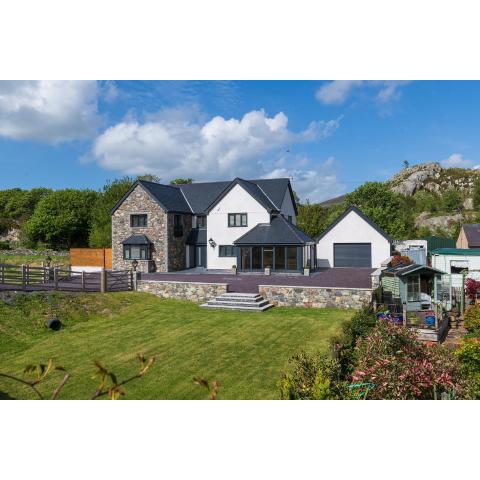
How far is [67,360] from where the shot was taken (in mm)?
12109

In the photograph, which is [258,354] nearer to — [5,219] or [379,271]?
[379,271]

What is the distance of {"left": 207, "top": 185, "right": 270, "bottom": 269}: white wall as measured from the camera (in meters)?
30.8

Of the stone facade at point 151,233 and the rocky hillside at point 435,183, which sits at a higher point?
the rocky hillside at point 435,183

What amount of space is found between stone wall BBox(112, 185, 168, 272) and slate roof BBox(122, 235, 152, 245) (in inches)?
16.2

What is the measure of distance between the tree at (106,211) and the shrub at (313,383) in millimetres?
36039

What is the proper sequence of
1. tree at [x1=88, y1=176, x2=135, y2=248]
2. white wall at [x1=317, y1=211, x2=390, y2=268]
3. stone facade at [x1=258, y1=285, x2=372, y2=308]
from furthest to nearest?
tree at [x1=88, y1=176, x2=135, y2=248] < white wall at [x1=317, y1=211, x2=390, y2=268] < stone facade at [x1=258, y1=285, x2=372, y2=308]

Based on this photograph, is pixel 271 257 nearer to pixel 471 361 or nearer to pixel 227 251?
pixel 227 251

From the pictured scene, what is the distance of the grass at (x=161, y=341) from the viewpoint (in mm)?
10062

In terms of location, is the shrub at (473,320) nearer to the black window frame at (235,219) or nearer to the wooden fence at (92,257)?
the black window frame at (235,219)

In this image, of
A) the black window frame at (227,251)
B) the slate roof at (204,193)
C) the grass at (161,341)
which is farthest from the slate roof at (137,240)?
the grass at (161,341)

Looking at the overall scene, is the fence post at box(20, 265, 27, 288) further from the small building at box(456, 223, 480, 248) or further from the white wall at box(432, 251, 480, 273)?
the small building at box(456, 223, 480, 248)

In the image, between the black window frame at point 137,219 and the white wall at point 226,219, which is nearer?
the white wall at point 226,219

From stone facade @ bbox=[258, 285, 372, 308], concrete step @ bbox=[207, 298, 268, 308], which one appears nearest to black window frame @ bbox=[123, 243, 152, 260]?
concrete step @ bbox=[207, 298, 268, 308]

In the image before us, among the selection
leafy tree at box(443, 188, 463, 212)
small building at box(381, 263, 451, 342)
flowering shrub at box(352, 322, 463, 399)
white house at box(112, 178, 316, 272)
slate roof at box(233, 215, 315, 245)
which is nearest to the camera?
flowering shrub at box(352, 322, 463, 399)
